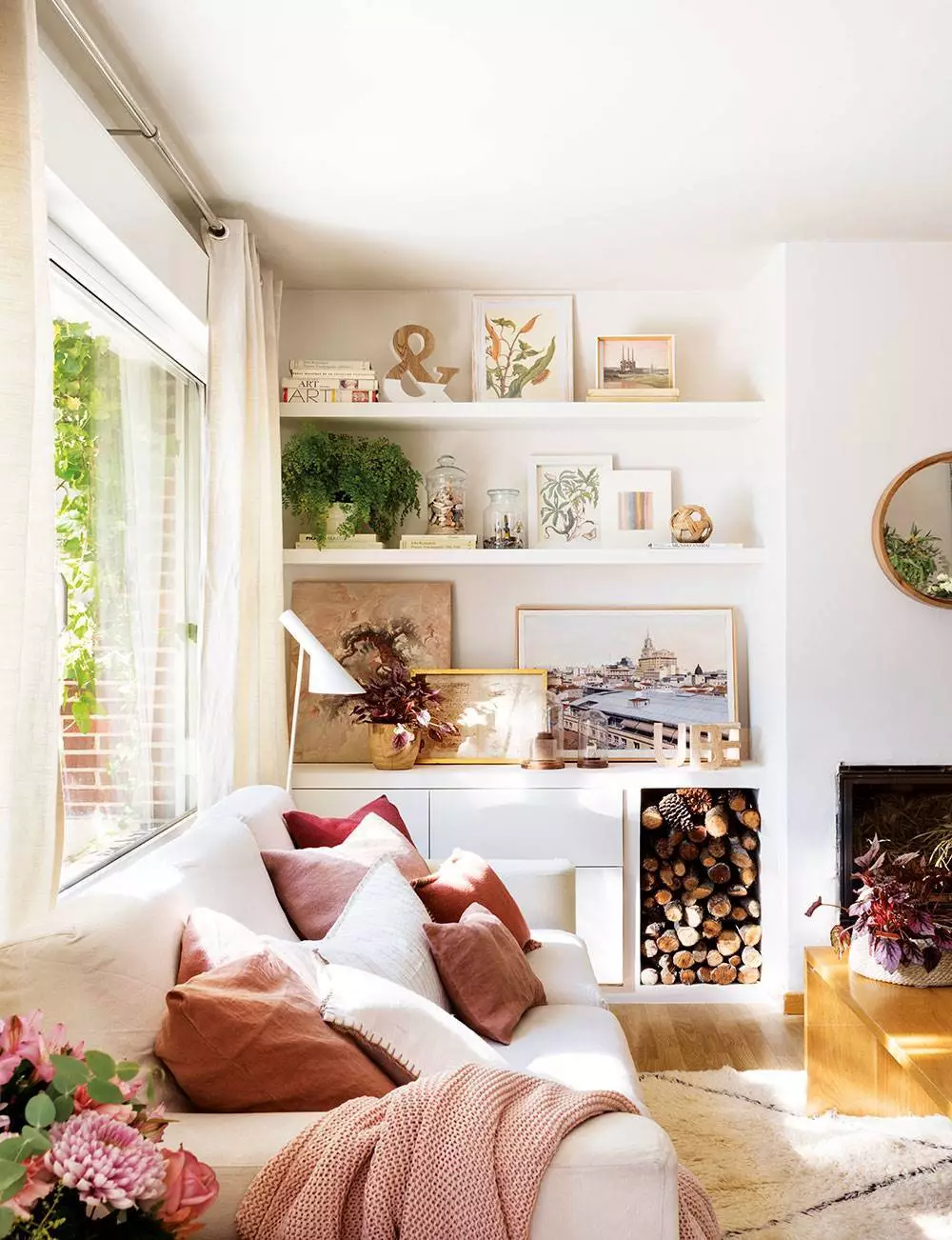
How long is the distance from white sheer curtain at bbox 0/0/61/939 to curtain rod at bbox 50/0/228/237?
1.64ft

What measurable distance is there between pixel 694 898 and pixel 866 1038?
123 cm

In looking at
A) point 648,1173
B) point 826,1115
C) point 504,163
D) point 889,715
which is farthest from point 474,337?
point 648,1173

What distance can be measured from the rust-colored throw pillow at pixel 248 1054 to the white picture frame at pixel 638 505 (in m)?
3.07

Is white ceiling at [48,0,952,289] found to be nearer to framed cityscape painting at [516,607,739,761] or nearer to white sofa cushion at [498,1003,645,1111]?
framed cityscape painting at [516,607,739,761]

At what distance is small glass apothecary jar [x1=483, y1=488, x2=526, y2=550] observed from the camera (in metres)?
4.41

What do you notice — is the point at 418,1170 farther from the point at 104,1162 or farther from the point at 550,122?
the point at 550,122

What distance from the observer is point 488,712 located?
173 inches

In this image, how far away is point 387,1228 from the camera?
1.39m

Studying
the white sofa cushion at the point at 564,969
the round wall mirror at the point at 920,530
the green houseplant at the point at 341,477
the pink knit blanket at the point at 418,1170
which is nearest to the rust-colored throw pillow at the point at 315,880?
the white sofa cushion at the point at 564,969

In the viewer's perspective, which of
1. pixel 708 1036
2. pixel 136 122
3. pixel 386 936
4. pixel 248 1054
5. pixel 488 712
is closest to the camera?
pixel 248 1054

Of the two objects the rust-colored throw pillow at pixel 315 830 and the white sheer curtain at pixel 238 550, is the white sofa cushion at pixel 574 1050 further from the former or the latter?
the white sheer curtain at pixel 238 550

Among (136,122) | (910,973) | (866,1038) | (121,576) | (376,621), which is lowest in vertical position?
(866,1038)

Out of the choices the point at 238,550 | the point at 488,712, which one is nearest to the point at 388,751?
→ the point at 488,712

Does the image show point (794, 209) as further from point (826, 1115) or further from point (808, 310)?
point (826, 1115)
